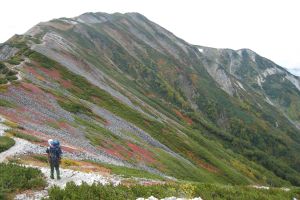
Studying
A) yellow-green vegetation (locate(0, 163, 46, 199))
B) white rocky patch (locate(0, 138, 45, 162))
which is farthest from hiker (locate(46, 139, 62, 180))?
white rocky patch (locate(0, 138, 45, 162))

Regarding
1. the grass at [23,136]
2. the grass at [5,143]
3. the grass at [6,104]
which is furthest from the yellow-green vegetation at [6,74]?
the grass at [5,143]

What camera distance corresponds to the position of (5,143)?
3981cm

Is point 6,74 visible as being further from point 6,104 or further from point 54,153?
point 54,153

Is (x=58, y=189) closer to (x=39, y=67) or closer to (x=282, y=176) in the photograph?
(x=39, y=67)

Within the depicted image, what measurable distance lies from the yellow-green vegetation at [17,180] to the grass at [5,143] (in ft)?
39.0

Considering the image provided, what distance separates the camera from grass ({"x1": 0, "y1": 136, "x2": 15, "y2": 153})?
3881 cm

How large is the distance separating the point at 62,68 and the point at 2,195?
104 meters

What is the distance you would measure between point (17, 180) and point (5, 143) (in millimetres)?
16642

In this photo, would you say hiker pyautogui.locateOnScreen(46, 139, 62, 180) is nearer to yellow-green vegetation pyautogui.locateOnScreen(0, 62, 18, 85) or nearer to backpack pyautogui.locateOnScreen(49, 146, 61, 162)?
backpack pyautogui.locateOnScreen(49, 146, 61, 162)

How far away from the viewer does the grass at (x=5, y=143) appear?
3881 centimetres

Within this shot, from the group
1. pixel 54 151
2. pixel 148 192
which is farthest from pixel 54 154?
pixel 148 192

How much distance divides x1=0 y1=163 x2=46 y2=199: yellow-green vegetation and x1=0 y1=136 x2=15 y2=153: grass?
11.9 meters

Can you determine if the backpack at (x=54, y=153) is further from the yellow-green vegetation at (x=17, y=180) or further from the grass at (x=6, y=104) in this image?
the grass at (x=6, y=104)

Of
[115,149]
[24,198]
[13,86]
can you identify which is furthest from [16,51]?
[24,198]
